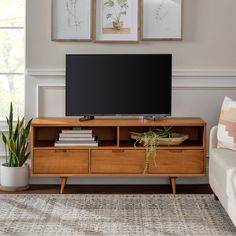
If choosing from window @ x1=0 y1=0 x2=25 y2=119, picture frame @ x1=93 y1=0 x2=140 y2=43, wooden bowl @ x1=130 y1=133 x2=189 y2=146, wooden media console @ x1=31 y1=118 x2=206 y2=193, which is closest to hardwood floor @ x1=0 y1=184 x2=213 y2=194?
wooden media console @ x1=31 y1=118 x2=206 y2=193

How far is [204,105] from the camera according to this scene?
4.88m

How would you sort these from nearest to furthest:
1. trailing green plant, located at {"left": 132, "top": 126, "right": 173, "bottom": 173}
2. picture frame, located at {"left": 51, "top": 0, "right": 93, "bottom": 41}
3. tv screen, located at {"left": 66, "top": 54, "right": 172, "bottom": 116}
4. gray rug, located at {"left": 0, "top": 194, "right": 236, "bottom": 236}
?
gray rug, located at {"left": 0, "top": 194, "right": 236, "bottom": 236}
trailing green plant, located at {"left": 132, "top": 126, "right": 173, "bottom": 173}
tv screen, located at {"left": 66, "top": 54, "right": 172, "bottom": 116}
picture frame, located at {"left": 51, "top": 0, "right": 93, "bottom": 41}

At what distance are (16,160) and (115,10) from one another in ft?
4.83

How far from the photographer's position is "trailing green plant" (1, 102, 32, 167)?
15.2ft

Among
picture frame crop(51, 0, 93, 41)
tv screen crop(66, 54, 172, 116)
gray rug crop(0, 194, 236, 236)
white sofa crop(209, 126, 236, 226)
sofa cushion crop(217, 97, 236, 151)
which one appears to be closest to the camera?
white sofa crop(209, 126, 236, 226)

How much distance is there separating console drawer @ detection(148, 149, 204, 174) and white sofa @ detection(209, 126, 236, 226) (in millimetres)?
247

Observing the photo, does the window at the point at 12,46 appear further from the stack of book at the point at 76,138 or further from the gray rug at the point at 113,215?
the gray rug at the point at 113,215

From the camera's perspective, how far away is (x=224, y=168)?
12.1 ft

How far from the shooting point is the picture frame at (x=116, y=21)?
188 inches

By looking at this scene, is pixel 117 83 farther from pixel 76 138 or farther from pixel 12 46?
pixel 12 46

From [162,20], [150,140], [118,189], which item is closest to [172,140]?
[150,140]

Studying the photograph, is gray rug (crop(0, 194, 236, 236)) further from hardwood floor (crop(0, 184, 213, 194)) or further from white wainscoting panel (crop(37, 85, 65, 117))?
white wainscoting panel (crop(37, 85, 65, 117))

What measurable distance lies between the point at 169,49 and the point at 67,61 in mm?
866

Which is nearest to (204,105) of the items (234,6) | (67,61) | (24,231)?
(234,6)
